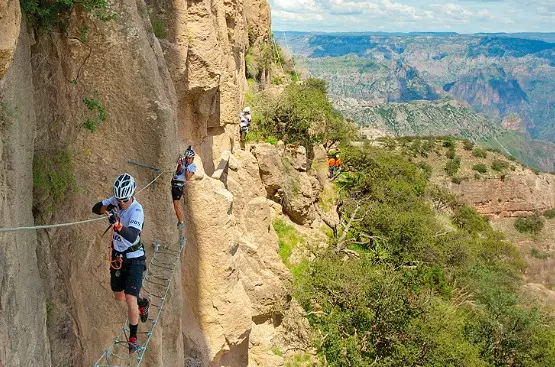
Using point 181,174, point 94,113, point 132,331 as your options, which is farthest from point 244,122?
point 132,331

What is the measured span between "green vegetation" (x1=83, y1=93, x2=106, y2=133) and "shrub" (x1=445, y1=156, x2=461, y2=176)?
63.8 meters

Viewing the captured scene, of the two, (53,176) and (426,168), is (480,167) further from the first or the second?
(53,176)

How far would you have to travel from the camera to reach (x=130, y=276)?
6.68 m

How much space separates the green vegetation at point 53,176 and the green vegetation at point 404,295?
1260 centimetres

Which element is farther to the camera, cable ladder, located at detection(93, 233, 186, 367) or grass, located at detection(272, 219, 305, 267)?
grass, located at detection(272, 219, 305, 267)

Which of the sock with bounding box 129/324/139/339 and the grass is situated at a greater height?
the sock with bounding box 129/324/139/339

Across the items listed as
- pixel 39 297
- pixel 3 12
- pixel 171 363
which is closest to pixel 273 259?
pixel 171 363

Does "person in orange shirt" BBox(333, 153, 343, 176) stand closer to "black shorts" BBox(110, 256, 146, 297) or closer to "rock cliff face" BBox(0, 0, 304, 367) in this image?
"rock cliff face" BBox(0, 0, 304, 367)

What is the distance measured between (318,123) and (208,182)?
68.6ft

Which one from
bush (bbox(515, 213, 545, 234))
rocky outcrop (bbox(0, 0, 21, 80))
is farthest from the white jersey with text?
bush (bbox(515, 213, 545, 234))

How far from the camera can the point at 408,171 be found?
42.3 m

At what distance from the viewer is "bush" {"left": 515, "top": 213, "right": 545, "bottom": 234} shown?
207 ft

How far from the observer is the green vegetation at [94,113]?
770 cm

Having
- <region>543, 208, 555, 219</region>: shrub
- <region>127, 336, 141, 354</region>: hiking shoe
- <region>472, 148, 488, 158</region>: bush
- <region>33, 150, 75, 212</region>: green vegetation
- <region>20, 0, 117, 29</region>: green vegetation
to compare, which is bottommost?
Result: <region>543, 208, 555, 219</region>: shrub
